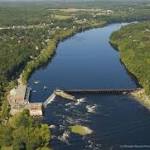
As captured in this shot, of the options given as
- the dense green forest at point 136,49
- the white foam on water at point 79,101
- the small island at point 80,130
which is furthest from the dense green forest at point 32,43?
the white foam on water at point 79,101

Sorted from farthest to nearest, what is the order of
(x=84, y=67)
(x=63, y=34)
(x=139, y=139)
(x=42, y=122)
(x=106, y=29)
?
(x=106, y=29), (x=63, y=34), (x=84, y=67), (x=42, y=122), (x=139, y=139)

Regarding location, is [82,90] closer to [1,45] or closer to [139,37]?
[1,45]

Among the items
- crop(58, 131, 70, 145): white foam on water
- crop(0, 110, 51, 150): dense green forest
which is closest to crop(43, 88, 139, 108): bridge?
crop(58, 131, 70, 145): white foam on water

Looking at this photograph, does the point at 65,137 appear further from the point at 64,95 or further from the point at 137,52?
the point at 137,52

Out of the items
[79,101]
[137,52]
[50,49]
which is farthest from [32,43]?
[79,101]

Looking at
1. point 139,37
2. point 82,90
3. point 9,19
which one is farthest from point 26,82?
point 9,19
